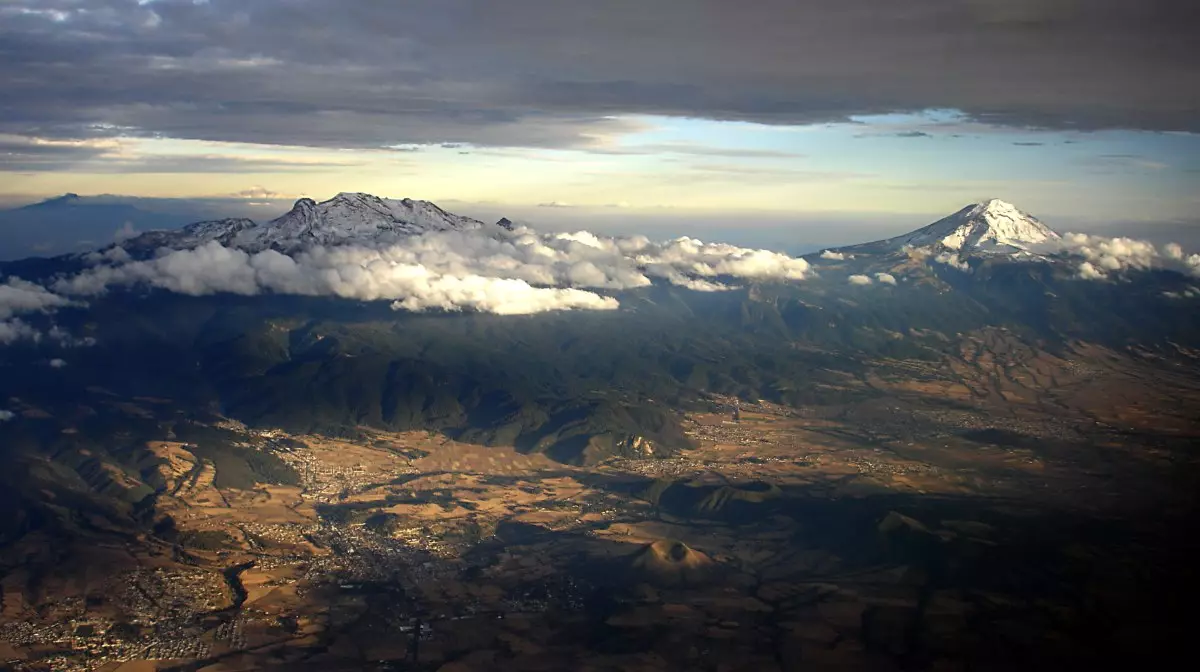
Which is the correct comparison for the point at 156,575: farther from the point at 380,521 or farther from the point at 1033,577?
the point at 1033,577

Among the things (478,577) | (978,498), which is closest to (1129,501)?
(978,498)

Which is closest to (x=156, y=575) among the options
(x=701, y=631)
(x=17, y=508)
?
(x=17, y=508)

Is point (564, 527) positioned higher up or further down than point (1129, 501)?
further down

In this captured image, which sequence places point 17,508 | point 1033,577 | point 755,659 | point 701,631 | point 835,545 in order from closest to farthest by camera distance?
point 755,659 → point 701,631 → point 1033,577 → point 835,545 → point 17,508

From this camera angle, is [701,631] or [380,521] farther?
[380,521]

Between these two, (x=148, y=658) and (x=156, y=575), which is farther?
(x=156, y=575)

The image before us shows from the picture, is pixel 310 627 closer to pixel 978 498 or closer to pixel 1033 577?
pixel 1033 577

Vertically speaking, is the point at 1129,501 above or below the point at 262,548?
above

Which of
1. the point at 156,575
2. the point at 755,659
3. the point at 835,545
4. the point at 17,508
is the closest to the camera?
the point at 755,659

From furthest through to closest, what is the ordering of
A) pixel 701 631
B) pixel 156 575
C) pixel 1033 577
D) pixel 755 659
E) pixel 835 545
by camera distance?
pixel 835 545 → pixel 156 575 → pixel 1033 577 → pixel 701 631 → pixel 755 659

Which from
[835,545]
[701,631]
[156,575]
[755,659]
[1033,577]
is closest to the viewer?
[755,659]
